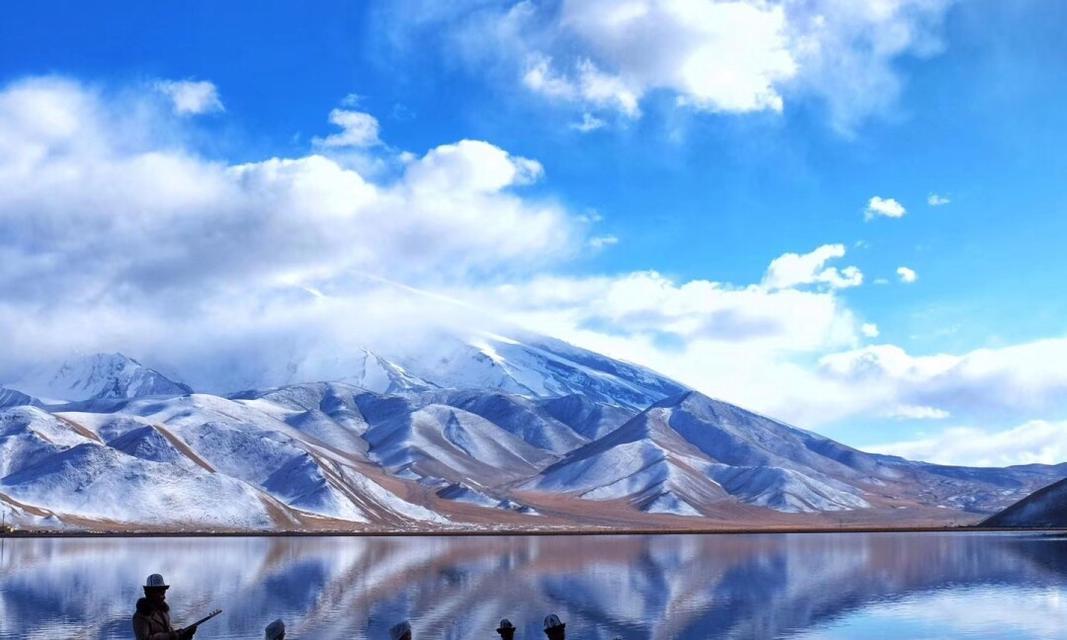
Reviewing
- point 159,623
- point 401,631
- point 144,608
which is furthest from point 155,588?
point 401,631

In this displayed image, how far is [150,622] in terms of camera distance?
57.2ft

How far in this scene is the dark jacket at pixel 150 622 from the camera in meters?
17.3

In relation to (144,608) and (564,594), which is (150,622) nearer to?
(144,608)

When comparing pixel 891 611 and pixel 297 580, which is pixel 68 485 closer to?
pixel 297 580

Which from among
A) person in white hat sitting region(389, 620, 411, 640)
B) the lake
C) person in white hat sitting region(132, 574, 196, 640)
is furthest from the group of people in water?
the lake

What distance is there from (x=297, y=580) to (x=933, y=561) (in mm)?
55720

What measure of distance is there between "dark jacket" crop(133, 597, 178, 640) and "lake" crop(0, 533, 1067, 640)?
29.7m

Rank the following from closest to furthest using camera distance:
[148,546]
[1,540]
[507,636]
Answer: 1. [507,636]
2. [148,546]
3. [1,540]

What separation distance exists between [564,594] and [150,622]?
162 feet

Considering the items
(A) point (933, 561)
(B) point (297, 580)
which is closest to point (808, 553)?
(A) point (933, 561)

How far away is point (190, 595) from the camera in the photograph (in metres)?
63.5

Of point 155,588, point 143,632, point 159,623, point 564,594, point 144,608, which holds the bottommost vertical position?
point 564,594

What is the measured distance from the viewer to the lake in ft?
161

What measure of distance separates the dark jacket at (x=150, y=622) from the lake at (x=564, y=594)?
2971 cm
